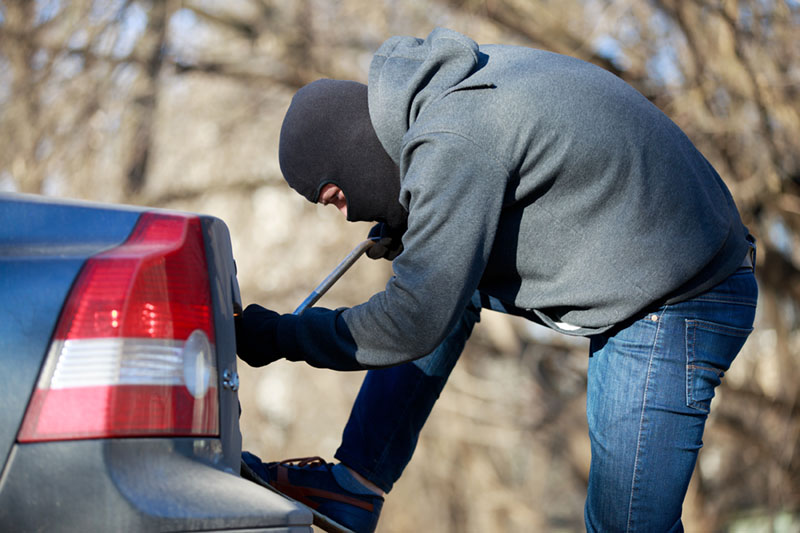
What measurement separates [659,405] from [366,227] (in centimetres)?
576

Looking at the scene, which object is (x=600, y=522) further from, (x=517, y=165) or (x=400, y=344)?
(x=517, y=165)

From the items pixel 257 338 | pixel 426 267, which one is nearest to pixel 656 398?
pixel 426 267

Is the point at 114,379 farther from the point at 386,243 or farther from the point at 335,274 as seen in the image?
the point at 386,243

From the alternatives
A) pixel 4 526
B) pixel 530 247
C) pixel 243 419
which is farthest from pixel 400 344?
pixel 243 419

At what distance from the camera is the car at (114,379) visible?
1.36 metres

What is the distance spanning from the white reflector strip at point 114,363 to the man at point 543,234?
50 centimetres

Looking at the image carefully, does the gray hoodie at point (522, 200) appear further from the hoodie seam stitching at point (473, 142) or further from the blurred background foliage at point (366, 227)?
the blurred background foliage at point (366, 227)

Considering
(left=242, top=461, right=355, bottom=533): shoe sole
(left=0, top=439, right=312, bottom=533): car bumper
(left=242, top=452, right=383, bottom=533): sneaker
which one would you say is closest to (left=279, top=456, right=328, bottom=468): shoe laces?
(left=242, top=452, right=383, bottom=533): sneaker

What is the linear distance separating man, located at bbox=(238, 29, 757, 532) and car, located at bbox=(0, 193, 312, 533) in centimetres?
44

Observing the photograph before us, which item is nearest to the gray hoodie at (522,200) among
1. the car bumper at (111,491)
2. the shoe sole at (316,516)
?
the shoe sole at (316,516)

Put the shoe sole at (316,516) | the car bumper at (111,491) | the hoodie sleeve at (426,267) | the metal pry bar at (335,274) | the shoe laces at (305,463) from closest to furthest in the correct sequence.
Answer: the car bumper at (111,491), the hoodie sleeve at (426,267), the shoe sole at (316,516), the metal pry bar at (335,274), the shoe laces at (305,463)

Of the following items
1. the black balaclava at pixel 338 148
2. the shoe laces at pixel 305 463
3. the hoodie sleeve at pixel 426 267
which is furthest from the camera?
the shoe laces at pixel 305 463

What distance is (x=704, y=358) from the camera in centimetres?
217

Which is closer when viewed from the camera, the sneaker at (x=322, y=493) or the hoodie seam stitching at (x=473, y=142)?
the hoodie seam stitching at (x=473, y=142)
